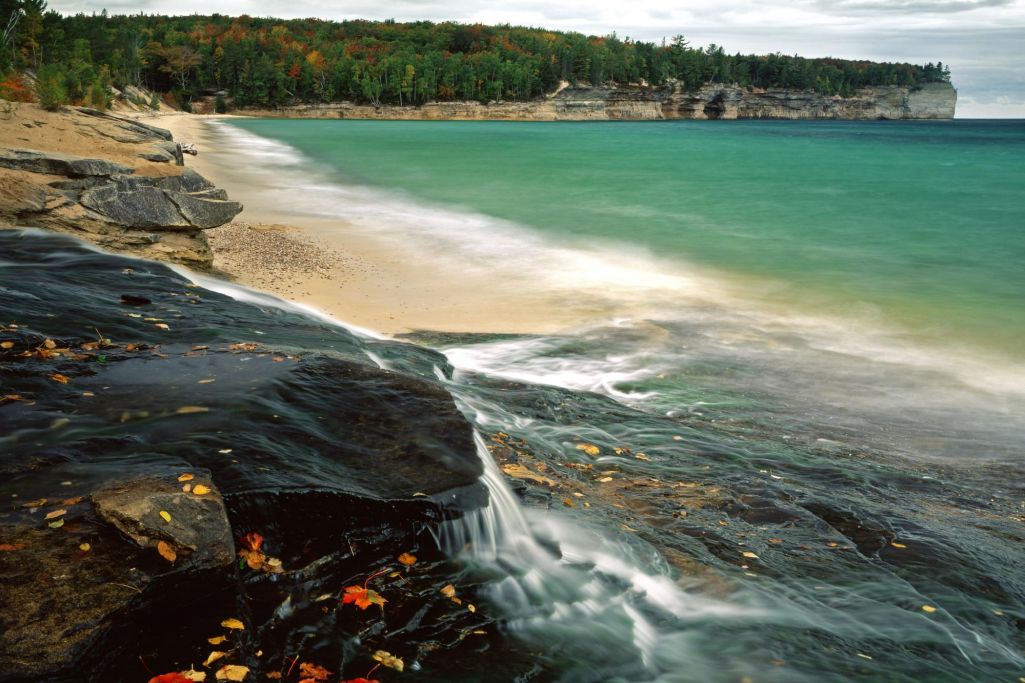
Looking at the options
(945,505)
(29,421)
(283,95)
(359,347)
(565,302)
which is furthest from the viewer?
(283,95)

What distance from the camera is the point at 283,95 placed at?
128875 mm

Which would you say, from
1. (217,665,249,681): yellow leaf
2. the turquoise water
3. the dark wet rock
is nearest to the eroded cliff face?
the turquoise water

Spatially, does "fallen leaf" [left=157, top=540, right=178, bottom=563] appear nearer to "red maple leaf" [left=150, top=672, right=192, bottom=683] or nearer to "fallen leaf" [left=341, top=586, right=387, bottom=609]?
"red maple leaf" [left=150, top=672, right=192, bottom=683]

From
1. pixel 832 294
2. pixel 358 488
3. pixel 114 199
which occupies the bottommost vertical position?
pixel 832 294

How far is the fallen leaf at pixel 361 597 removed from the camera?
12.6 ft

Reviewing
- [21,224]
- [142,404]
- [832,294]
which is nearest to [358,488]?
[142,404]

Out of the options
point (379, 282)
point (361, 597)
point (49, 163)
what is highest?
point (49, 163)

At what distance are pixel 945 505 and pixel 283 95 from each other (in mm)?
Answer: 134936

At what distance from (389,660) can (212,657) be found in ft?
2.43

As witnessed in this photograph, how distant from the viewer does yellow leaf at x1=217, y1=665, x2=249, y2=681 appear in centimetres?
320

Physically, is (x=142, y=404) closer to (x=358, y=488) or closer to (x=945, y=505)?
(x=358, y=488)

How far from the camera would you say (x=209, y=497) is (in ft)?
12.4

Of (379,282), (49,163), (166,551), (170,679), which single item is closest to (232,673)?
(170,679)

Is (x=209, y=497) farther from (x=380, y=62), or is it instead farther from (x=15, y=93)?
(x=380, y=62)
